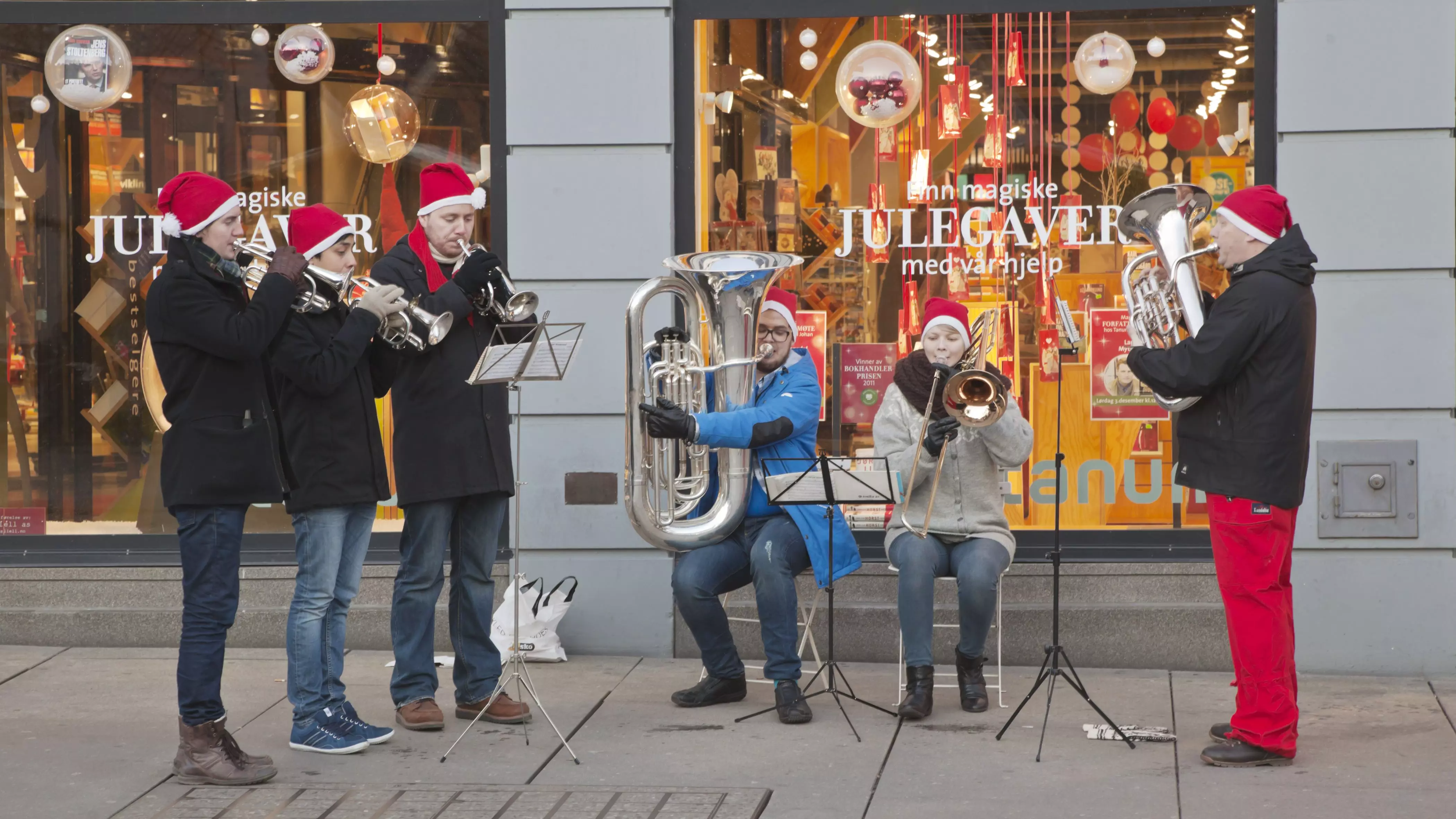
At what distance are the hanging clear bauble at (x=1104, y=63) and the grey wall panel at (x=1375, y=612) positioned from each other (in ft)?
7.76

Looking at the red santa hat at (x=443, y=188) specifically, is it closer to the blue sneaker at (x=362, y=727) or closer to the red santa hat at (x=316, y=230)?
the red santa hat at (x=316, y=230)

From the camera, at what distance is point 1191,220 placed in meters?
5.52

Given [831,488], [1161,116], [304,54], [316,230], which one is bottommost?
[831,488]

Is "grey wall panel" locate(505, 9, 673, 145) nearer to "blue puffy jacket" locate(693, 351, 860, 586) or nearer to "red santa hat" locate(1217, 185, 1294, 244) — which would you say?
"blue puffy jacket" locate(693, 351, 860, 586)

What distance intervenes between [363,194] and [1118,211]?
3722mm

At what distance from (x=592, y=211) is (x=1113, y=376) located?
2.63m

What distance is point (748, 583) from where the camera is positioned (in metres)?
6.23

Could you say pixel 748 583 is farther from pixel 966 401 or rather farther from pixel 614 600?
pixel 966 401

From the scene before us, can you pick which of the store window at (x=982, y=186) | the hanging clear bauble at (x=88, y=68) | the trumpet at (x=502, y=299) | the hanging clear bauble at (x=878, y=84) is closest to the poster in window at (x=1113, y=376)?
the store window at (x=982, y=186)

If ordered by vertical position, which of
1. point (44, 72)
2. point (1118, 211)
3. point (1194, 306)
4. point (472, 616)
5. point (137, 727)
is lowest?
point (137, 727)

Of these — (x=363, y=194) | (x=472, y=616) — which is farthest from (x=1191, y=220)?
(x=363, y=194)

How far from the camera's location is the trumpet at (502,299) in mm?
5555

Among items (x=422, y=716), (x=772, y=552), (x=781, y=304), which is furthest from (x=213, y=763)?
(x=781, y=304)

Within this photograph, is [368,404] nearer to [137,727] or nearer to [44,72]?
[137,727]
